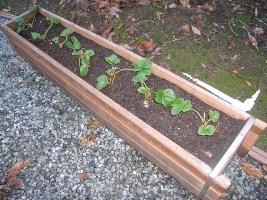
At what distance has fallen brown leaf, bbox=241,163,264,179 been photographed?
2.35 meters

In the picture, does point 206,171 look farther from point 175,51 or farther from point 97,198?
point 175,51

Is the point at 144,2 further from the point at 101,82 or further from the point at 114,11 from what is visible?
the point at 101,82

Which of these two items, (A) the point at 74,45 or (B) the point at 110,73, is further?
(A) the point at 74,45

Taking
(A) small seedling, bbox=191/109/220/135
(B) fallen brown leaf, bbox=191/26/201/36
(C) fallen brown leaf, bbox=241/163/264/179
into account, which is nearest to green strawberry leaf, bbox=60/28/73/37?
(B) fallen brown leaf, bbox=191/26/201/36

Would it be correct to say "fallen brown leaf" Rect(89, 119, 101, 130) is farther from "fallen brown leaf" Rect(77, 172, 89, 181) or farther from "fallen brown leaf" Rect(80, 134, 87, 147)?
"fallen brown leaf" Rect(77, 172, 89, 181)

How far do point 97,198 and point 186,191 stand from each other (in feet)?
2.23

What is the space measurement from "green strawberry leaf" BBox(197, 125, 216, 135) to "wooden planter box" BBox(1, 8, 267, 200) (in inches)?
6.6

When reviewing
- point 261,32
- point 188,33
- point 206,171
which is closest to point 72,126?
point 206,171

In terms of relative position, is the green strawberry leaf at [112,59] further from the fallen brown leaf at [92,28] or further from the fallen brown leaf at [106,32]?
the fallen brown leaf at [92,28]

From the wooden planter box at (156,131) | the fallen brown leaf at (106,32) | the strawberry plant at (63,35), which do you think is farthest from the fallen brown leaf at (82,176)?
the fallen brown leaf at (106,32)

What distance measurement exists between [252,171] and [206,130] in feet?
1.89

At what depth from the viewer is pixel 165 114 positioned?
236 cm

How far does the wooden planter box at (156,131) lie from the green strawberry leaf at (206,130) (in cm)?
17

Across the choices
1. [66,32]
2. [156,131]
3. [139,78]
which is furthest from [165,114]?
[66,32]
